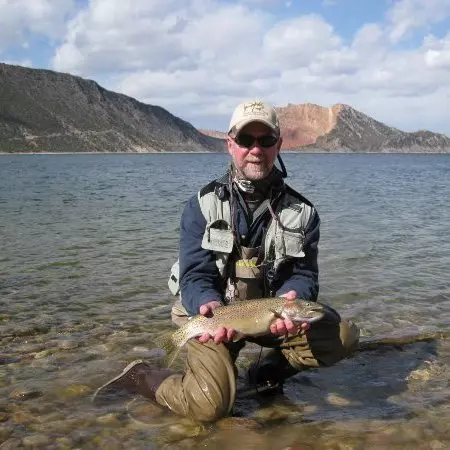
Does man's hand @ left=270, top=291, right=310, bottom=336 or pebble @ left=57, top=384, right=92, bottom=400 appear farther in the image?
pebble @ left=57, top=384, right=92, bottom=400

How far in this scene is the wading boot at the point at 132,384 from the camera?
5406mm

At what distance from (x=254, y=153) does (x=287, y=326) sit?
170 cm

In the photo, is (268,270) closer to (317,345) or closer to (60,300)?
(317,345)

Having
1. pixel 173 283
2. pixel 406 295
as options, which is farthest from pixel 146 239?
pixel 173 283

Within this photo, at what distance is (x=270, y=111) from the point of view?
17.1 ft

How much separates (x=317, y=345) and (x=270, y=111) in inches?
91.4

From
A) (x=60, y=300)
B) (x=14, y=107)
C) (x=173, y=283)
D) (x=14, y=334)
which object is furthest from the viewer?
(x=14, y=107)

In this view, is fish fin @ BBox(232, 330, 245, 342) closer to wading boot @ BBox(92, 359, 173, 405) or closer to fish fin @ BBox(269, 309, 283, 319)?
fish fin @ BBox(269, 309, 283, 319)

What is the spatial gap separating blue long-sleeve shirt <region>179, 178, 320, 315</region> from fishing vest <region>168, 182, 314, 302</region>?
7cm

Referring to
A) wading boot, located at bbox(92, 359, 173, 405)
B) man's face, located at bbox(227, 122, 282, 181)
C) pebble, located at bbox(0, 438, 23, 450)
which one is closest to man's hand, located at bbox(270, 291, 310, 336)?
man's face, located at bbox(227, 122, 282, 181)

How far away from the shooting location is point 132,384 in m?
5.62

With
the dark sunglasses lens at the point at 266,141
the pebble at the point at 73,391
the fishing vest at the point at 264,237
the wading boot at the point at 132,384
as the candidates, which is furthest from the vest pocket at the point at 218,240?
the pebble at the point at 73,391

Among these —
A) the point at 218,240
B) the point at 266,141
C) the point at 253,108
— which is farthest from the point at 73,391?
the point at 253,108

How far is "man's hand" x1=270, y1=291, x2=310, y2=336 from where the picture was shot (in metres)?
4.63
